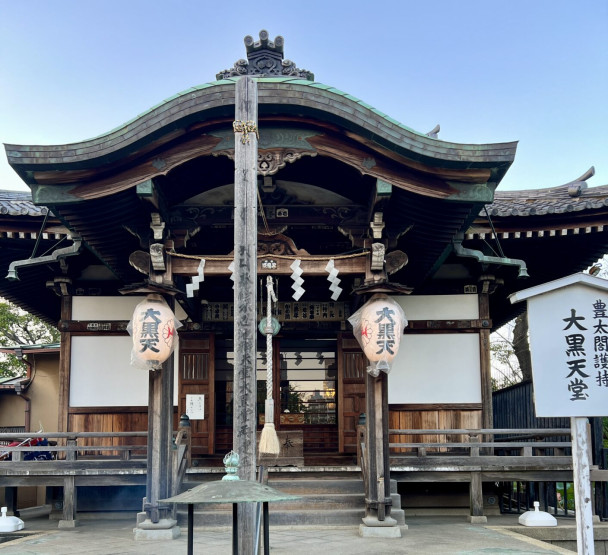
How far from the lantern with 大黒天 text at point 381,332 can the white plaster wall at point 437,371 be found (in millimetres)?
3191

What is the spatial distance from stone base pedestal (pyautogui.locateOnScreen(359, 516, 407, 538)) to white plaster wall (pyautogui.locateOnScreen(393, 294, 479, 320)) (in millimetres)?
4278

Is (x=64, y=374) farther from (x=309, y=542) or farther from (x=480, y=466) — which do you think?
(x=480, y=466)

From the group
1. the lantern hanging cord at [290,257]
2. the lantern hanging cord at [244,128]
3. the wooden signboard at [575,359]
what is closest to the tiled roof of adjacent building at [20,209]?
the lantern hanging cord at [290,257]

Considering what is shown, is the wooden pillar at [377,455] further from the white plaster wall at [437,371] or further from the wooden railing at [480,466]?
the white plaster wall at [437,371]

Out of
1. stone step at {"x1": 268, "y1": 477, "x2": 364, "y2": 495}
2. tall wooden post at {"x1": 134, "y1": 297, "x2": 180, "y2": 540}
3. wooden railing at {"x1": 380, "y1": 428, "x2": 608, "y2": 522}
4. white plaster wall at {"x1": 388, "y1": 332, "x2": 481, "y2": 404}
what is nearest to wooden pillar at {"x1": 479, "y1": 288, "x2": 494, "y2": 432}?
white plaster wall at {"x1": 388, "y1": 332, "x2": 481, "y2": 404}

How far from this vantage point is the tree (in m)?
30.8

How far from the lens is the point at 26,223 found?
12.1 meters

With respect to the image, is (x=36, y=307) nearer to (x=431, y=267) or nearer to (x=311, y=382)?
(x=311, y=382)

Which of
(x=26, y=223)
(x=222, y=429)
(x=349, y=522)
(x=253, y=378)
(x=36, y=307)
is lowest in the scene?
(x=349, y=522)

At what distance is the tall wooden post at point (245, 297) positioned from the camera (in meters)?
6.55

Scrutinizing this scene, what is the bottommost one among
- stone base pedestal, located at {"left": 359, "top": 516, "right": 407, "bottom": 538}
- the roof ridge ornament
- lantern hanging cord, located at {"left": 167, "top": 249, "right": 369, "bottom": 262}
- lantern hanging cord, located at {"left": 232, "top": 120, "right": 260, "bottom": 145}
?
stone base pedestal, located at {"left": 359, "top": 516, "right": 407, "bottom": 538}

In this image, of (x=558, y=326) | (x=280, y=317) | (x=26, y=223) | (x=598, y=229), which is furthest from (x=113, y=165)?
(x=598, y=229)

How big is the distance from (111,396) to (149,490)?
3.54m

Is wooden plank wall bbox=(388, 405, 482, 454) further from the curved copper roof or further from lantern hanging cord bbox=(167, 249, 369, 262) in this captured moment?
the curved copper roof
